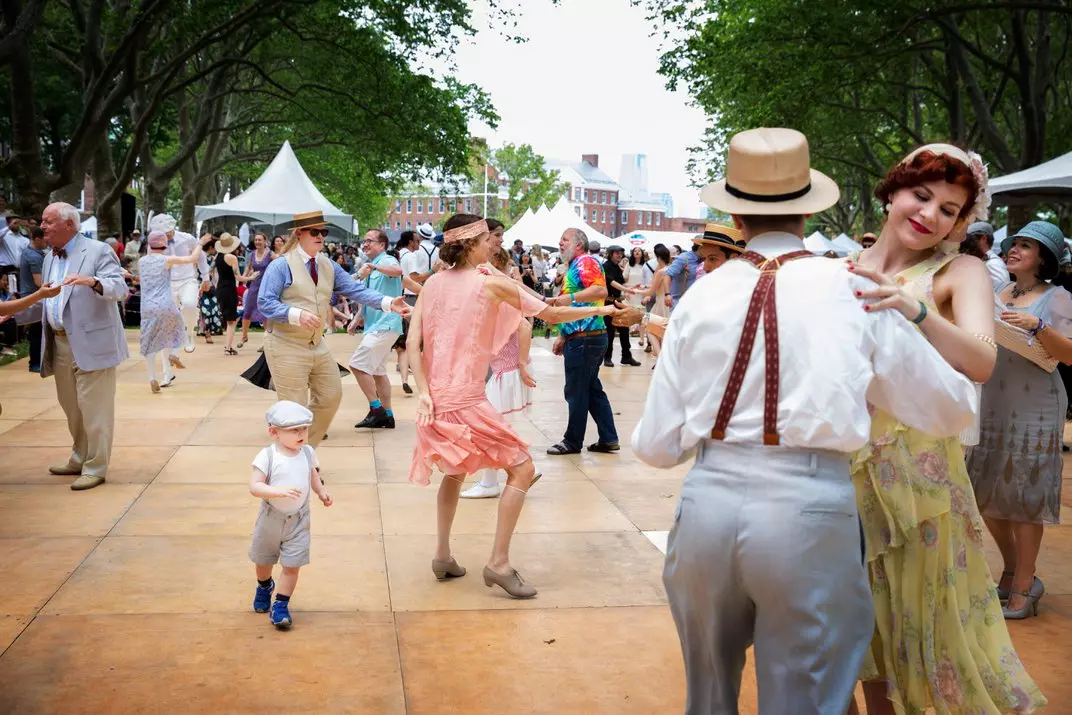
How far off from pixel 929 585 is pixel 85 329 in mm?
6342

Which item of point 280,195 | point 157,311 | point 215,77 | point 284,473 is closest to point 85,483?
point 284,473

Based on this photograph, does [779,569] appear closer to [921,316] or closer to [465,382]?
[921,316]

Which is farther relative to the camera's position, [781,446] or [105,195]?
[105,195]

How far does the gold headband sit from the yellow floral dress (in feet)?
8.77

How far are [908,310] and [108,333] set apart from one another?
6539mm

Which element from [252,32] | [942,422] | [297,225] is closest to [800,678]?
[942,422]

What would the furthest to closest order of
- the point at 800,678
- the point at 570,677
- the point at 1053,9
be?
the point at 1053,9, the point at 570,677, the point at 800,678

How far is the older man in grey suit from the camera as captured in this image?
7.77 m

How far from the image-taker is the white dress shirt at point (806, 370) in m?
2.54

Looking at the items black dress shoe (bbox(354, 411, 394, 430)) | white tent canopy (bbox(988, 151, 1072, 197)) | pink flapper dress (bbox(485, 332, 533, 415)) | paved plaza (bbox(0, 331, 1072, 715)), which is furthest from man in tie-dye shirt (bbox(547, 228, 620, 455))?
white tent canopy (bbox(988, 151, 1072, 197))

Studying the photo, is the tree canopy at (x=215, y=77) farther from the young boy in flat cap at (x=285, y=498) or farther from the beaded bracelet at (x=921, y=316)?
the beaded bracelet at (x=921, y=316)

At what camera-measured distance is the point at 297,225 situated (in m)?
8.00

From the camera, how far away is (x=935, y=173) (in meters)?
3.24

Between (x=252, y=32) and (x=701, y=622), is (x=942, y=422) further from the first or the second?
(x=252, y=32)
